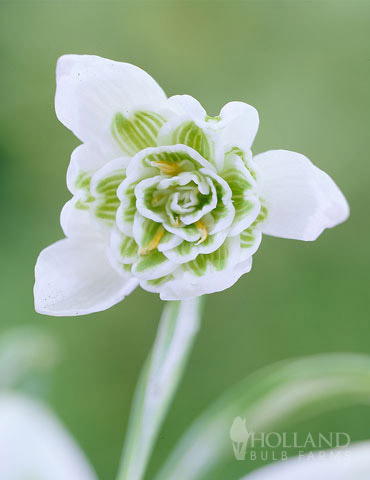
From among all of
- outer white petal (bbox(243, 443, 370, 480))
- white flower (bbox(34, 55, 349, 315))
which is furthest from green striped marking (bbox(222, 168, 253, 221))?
outer white petal (bbox(243, 443, 370, 480))

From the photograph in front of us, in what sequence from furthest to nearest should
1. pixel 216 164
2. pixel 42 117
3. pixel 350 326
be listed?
1. pixel 42 117
2. pixel 350 326
3. pixel 216 164

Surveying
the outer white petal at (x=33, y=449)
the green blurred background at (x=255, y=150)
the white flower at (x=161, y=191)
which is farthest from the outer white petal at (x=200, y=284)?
the green blurred background at (x=255, y=150)

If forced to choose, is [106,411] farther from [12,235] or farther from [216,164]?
→ [216,164]

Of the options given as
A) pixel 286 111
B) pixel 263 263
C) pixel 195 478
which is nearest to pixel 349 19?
pixel 286 111

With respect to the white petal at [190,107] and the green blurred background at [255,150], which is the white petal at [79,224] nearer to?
the white petal at [190,107]

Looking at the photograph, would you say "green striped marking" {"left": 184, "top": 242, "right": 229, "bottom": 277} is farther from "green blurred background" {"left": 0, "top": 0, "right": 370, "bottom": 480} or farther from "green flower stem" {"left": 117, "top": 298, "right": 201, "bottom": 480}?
→ "green blurred background" {"left": 0, "top": 0, "right": 370, "bottom": 480}

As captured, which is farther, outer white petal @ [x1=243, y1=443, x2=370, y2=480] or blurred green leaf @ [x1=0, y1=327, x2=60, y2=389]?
blurred green leaf @ [x1=0, y1=327, x2=60, y2=389]
